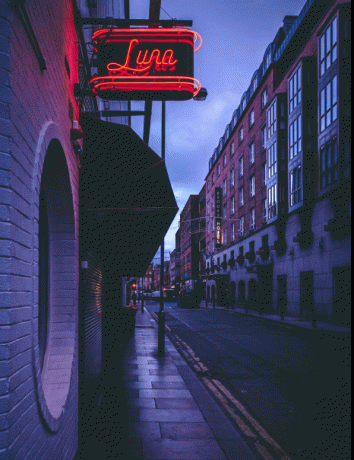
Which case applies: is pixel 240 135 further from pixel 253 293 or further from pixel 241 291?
pixel 253 293

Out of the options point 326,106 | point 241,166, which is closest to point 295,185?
point 326,106

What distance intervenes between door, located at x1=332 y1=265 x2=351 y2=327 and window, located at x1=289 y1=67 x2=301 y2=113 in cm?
1218

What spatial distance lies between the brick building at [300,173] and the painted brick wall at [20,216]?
19777mm

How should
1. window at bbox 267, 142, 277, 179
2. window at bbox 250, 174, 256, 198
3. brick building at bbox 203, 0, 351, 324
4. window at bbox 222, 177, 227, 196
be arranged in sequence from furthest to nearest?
window at bbox 222, 177, 227, 196, window at bbox 250, 174, 256, 198, window at bbox 267, 142, 277, 179, brick building at bbox 203, 0, 351, 324

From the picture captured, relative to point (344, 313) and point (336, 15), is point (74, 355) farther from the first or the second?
point (336, 15)

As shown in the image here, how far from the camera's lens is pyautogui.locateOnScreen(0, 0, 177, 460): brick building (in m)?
2.27

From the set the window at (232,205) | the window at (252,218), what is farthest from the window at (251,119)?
the window at (232,205)

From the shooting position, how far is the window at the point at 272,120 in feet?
106

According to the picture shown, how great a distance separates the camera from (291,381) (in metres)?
9.16

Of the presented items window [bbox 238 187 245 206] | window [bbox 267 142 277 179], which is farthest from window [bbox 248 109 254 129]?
window [bbox 267 142 277 179]

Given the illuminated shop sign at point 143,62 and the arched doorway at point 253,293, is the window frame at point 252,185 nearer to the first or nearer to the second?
the arched doorway at point 253,293

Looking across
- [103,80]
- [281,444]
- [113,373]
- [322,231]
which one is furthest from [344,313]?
[103,80]

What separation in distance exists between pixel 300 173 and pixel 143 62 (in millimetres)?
22865

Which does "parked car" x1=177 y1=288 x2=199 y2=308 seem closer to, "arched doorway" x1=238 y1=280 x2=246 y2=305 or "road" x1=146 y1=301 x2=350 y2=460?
"arched doorway" x1=238 y1=280 x2=246 y2=305
